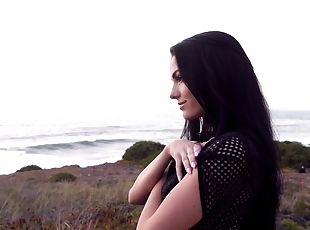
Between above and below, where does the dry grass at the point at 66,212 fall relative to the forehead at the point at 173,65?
below

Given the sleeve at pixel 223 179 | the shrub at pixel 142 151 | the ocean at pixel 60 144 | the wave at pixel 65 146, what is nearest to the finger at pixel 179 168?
the sleeve at pixel 223 179

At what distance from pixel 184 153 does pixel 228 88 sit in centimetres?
23

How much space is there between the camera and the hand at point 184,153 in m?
1.43

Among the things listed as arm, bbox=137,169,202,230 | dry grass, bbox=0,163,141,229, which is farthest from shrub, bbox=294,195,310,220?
arm, bbox=137,169,202,230

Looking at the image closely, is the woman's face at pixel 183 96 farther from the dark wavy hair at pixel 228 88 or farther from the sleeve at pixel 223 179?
the sleeve at pixel 223 179

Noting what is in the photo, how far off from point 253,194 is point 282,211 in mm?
5762

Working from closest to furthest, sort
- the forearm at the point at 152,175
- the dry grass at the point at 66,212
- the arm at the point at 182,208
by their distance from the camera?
the arm at the point at 182,208, the forearm at the point at 152,175, the dry grass at the point at 66,212

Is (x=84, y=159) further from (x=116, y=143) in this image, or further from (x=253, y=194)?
(x=253, y=194)

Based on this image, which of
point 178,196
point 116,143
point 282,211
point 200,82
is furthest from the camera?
point 116,143

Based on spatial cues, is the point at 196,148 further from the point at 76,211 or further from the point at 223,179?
the point at 76,211

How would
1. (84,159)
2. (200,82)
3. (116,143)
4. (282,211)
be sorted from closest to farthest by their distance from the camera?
(200,82), (282,211), (84,159), (116,143)

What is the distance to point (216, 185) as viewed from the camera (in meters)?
1.38

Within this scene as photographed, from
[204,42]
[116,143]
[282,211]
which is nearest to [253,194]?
[204,42]

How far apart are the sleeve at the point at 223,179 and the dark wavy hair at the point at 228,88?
68 mm
